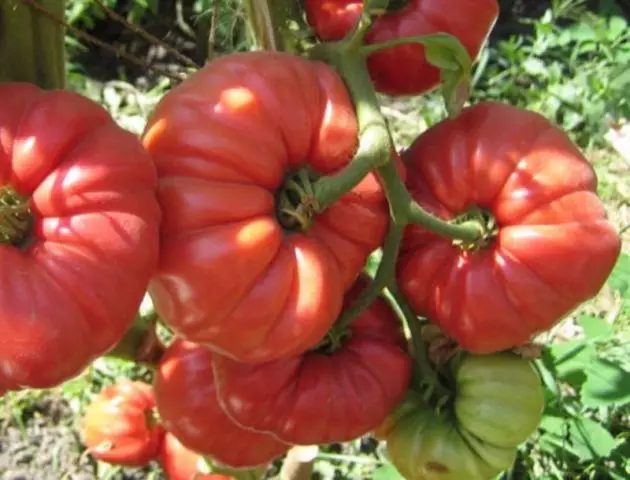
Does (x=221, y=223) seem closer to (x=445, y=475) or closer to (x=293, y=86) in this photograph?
(x=293, y=86)

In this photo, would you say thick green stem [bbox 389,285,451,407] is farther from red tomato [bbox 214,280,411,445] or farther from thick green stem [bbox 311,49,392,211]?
thick green stem [bbox 311,49,392,211]

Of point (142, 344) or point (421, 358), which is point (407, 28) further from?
point (142, 344)

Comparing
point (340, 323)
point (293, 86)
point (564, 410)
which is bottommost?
point (564, 410)

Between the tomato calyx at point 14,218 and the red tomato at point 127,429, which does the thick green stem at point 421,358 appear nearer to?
the tomato calyx at point 14,218

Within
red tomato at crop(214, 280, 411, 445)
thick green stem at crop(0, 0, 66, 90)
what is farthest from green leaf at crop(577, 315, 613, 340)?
thick green stem at crop(0, 0, 66, 90)

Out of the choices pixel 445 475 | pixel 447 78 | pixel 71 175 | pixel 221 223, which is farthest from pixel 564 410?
pixel 71 175
